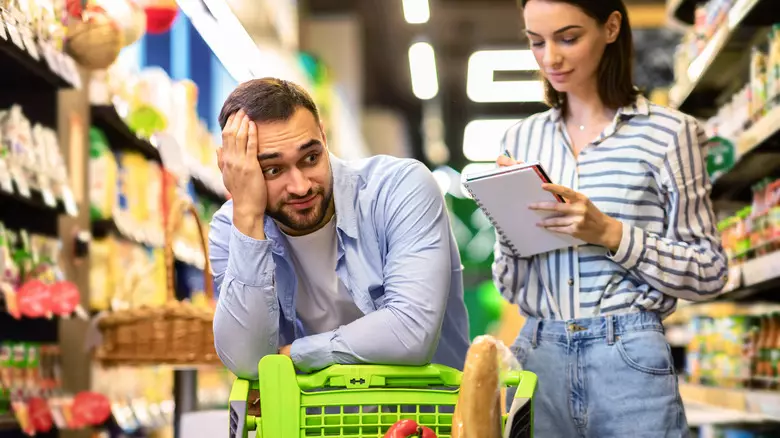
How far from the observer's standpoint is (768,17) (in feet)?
12.6

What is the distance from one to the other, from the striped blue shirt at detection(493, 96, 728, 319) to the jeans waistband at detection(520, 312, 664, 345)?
2 cm

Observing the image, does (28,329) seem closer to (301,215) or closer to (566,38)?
(301,215)

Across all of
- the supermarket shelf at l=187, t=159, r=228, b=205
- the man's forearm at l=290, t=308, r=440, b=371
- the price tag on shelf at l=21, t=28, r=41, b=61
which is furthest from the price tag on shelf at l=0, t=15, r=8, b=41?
the supermarket shelf at l=187, t=159, r=228, b=205

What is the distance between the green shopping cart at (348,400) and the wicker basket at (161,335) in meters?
1.43

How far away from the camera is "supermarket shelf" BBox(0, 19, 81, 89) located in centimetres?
313

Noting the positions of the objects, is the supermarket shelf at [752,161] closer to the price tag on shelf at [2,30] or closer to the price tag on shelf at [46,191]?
the price tag on shelf at [2,30]

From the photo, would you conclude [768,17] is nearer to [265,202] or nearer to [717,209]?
[717,209]

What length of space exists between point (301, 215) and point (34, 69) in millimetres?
1572

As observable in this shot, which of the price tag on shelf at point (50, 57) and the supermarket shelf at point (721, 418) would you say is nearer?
the price tag on shelf at point (50, 57)

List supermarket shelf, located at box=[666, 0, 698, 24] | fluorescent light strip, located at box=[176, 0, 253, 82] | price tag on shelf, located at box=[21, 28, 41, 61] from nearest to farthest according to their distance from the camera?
price tag on shelf, located at box=[21, 28, 41, 61] → supermarket shelf, located at box=[666, 0, 698, 24] → fluorescent light strip, located at box=[176, 0, 253, 82]

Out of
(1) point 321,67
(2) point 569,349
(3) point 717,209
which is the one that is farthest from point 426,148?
(2) point 569,349

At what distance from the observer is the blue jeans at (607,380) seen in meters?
2.26

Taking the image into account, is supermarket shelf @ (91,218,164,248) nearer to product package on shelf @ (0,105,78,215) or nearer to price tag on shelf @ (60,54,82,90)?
product package on shelf @ (0,105,78,215)

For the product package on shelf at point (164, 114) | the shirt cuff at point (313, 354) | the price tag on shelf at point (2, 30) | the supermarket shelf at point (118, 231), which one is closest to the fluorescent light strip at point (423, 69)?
the product package on shelf at point (164, 114)
